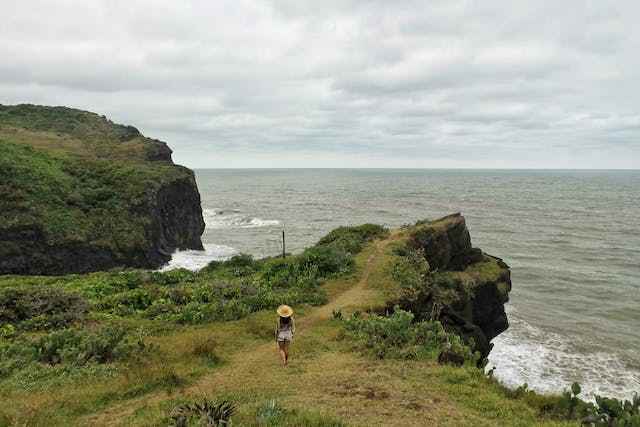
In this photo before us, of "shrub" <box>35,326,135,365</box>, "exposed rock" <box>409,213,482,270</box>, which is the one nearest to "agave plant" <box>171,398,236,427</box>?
"shrub" <box>35,326,135,365</box>

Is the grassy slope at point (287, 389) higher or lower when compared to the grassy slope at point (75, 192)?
lower

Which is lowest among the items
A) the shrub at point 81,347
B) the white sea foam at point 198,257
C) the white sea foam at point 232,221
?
the white sea foam at point 198,257

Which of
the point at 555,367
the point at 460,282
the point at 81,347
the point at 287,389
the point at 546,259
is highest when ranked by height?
the point at 81,347

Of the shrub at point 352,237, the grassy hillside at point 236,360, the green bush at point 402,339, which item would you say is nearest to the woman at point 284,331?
the grassy hillside at point 236,360

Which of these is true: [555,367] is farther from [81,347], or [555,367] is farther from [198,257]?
[198,257]

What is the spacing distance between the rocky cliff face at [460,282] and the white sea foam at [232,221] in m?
52.7

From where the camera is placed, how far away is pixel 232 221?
298ft

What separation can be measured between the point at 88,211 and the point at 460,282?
132ft

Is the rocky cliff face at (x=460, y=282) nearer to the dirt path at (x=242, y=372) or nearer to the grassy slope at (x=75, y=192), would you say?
the dirt path at (x=242, y=372)

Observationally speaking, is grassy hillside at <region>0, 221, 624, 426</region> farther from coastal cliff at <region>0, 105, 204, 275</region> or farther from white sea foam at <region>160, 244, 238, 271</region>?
white sea foam at <region>160, 244, 238, 271</region>

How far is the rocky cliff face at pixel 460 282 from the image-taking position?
25469 millimetres

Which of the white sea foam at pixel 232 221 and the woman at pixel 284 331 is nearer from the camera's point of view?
the woman at pixel 284 331

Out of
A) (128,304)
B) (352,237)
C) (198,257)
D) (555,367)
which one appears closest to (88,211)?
(198,257)

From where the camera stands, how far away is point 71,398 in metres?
12.0
